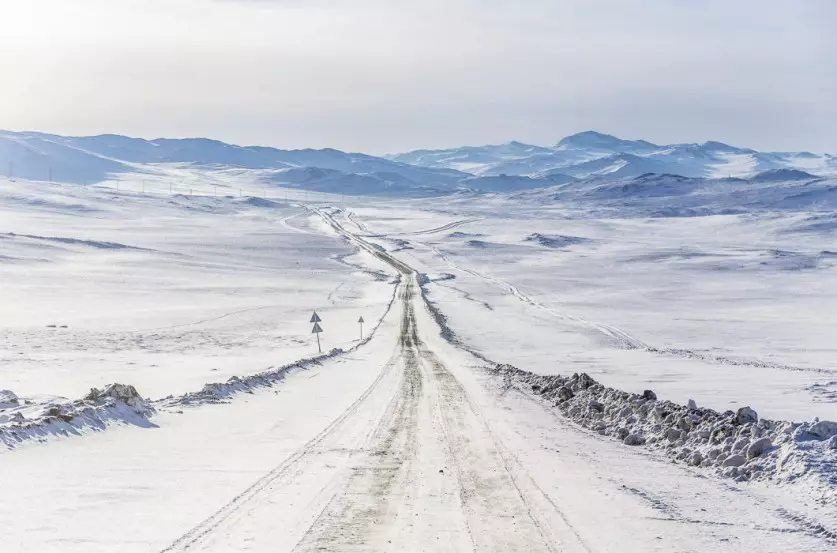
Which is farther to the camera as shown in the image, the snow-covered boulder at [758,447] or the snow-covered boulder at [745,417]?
the snow-covered boulder at [745,417]

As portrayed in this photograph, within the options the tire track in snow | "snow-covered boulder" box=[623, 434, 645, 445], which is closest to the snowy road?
"snow-covered boulder" box=[623, 434, 645, 445]

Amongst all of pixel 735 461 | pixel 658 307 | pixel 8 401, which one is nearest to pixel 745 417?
pixel 735 461

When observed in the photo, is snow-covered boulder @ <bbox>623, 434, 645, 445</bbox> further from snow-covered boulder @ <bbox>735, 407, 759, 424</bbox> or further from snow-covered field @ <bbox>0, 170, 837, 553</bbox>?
snow-covered boulder @ <bbox>735, 407, 759, 424</bbox>

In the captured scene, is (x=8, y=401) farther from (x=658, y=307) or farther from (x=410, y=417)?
(x=658, y=307)

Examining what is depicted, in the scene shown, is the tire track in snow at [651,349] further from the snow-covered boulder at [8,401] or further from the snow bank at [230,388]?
the snow-covered boulder at [8,401]

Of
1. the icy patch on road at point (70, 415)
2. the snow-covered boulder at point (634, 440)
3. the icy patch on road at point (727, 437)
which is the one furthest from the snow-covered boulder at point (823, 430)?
the icy patch on road at point (70, 415)

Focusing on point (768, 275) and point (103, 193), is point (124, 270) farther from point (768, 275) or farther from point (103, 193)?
point (103, 193)
